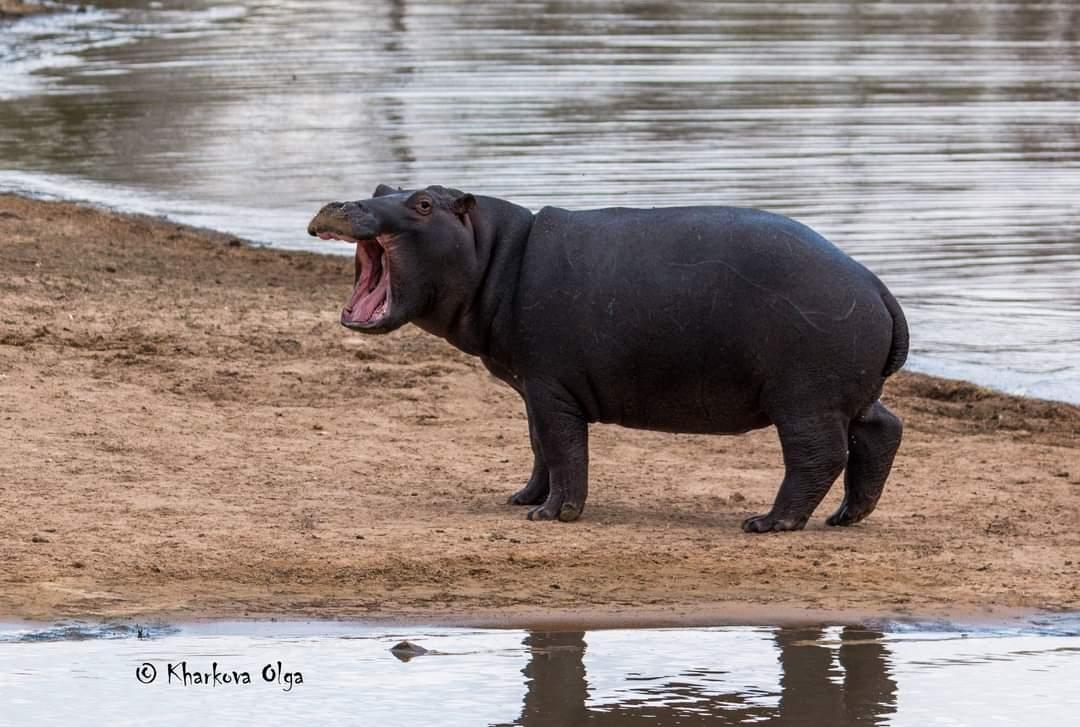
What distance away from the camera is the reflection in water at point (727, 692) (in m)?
5.93

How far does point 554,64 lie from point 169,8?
58.0 ft

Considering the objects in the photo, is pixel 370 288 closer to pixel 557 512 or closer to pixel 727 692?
pixel 557 512

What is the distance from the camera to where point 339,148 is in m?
21.5

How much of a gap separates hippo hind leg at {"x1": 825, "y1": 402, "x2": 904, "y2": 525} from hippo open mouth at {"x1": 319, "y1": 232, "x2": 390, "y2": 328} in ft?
6.52

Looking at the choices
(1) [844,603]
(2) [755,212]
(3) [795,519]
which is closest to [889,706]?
(1) [844,603]

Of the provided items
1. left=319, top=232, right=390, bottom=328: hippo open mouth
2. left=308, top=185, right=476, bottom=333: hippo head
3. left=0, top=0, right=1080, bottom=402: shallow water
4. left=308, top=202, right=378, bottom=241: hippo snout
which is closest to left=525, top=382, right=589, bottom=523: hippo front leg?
left=308, top=185, right=476, bottom=333: hippo head

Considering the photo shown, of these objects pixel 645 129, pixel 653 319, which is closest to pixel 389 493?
pixel 653 319

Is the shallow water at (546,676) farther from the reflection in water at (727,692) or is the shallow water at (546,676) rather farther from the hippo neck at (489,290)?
the hippo neck at (489,290)

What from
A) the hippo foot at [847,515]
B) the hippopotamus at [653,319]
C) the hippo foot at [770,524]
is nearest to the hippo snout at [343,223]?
the hippopotamus at [653,319]

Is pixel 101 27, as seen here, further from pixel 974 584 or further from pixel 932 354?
pixel 974 584

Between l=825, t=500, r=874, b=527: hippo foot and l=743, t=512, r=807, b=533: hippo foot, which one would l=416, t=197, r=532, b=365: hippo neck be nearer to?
l=743, t=512, r=807, b=533: hippo foot

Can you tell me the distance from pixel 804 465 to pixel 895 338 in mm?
632

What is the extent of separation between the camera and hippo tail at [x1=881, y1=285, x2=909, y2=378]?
8.00 m

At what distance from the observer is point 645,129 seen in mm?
22422
